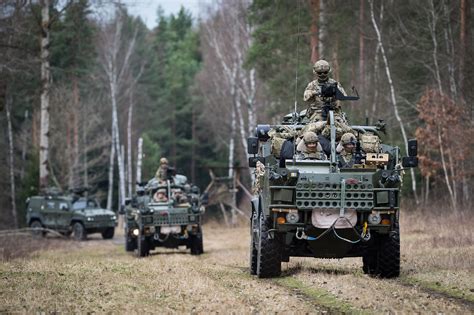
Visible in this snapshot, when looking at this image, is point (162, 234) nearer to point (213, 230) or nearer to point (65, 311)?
point (65, 311)

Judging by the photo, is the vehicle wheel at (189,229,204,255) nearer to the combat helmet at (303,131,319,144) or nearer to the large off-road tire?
the large off-road tire

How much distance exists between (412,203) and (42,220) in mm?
14293

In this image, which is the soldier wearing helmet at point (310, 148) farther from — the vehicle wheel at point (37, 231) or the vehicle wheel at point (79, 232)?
the vehicle wheel at point (79, 232)

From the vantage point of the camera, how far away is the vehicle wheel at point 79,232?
35250mm

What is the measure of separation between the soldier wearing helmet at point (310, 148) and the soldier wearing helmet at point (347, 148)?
0.81 feet

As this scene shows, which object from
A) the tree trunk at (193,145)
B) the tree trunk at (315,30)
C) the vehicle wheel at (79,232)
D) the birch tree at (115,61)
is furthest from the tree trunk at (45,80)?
the tree trunk at (193,145)

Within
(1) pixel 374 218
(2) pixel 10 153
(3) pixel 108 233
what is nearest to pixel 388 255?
(1) pixel 374 218

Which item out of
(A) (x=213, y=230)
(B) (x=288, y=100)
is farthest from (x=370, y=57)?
(A) (x=213, y=230)

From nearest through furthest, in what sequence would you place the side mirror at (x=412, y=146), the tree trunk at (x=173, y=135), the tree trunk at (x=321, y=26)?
1. the side mirror at (x=412, y=146)
2. the tree trunk at (x=321, y=26)
3. the tree trunk at (x=173, y=135)

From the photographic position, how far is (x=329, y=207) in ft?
40.9

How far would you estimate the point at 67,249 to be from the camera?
28.2m

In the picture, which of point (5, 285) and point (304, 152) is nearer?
point (5, 285)

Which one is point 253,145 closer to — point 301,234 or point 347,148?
point 347,148

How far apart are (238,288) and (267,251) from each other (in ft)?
4.74
